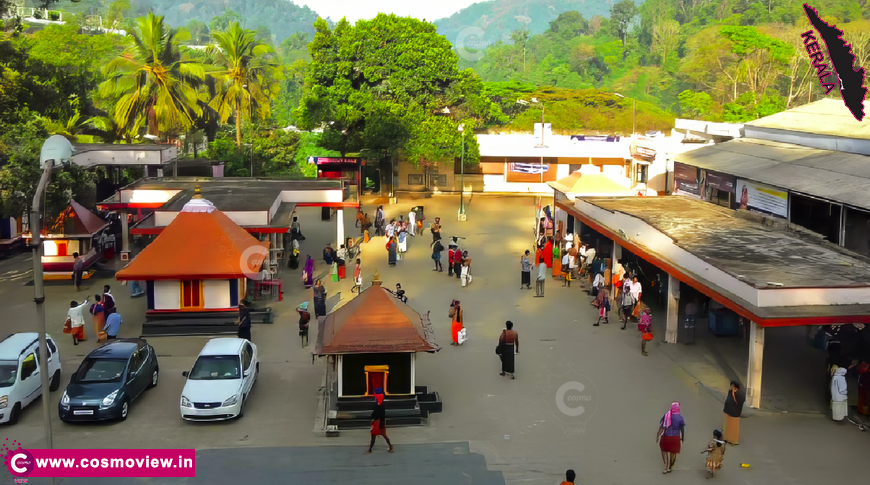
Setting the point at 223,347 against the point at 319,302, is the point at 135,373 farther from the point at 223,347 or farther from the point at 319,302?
the point at 319,302

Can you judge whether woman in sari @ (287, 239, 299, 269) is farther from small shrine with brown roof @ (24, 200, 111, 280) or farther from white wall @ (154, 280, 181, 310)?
white wall @ (154, 280, 181, 310)

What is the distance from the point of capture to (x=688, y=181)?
34.5 metres

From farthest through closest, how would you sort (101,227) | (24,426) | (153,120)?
(153,120) → (101,227) → (24,426)

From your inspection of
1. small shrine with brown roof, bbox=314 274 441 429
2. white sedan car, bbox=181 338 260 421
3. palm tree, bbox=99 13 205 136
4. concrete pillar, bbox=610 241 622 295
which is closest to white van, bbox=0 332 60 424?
white sedan car, bbox=181 338 260 421

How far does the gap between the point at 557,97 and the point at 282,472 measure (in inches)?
2873

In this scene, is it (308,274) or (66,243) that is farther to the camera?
(66,243)

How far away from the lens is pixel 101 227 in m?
30.8

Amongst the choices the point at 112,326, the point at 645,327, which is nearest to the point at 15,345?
the point at 112,326

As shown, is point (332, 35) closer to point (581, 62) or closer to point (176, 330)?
point (176, 330)

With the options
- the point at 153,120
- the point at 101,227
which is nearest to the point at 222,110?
the point at 153,120

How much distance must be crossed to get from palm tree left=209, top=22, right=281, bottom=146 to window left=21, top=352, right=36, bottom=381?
34828 millimetres

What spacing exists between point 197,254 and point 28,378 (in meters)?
6.70

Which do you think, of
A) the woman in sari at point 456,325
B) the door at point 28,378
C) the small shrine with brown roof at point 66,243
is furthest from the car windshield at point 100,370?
the small shrine with brown roof at point 66,243
